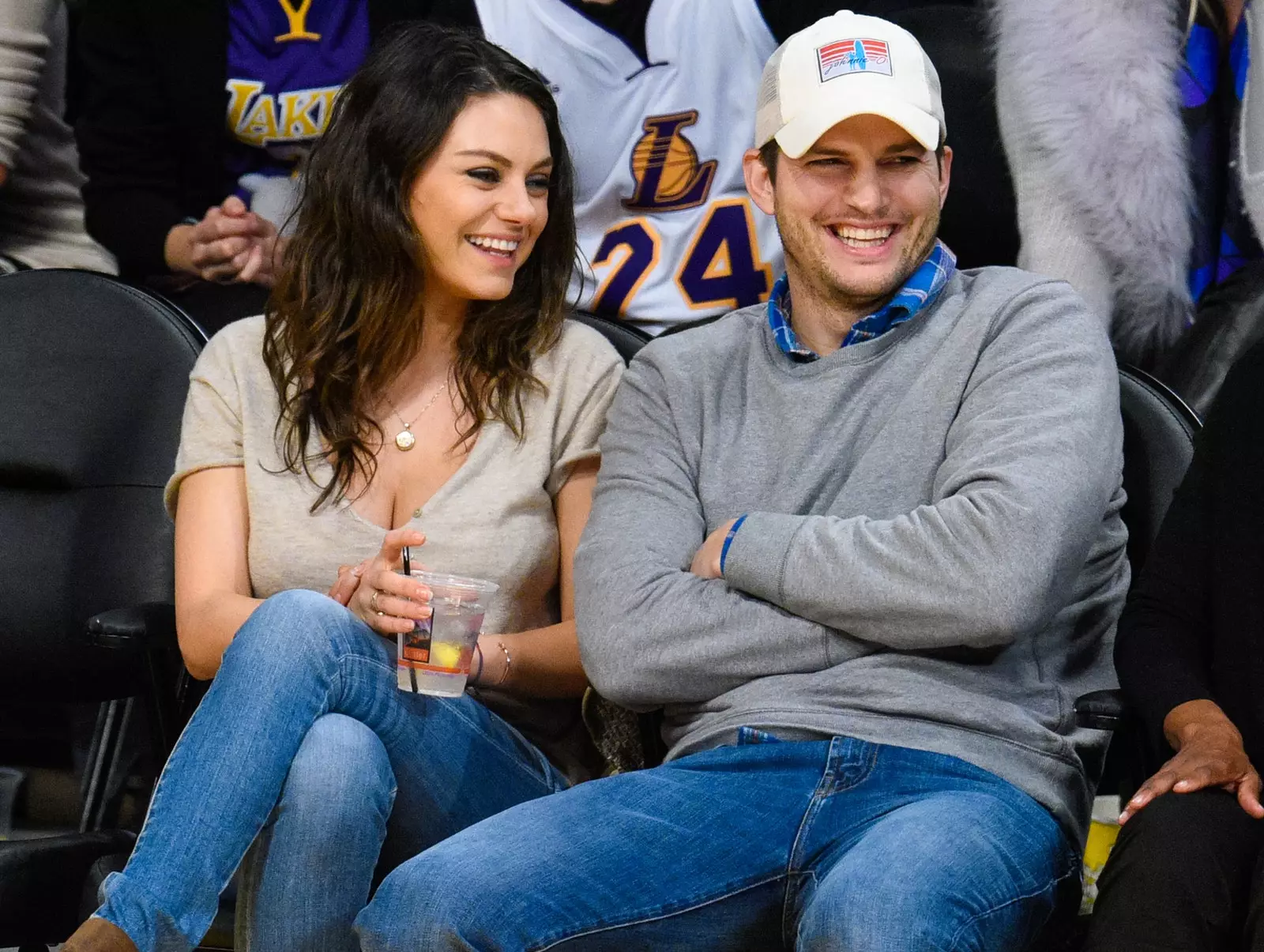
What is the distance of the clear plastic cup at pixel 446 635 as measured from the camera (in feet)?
5.88

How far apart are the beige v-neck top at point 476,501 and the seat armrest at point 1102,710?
0.74m

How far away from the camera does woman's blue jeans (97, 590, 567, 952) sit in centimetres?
165

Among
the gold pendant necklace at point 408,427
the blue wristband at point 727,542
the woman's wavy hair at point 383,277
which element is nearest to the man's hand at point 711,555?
the blue wristband at point 727,542

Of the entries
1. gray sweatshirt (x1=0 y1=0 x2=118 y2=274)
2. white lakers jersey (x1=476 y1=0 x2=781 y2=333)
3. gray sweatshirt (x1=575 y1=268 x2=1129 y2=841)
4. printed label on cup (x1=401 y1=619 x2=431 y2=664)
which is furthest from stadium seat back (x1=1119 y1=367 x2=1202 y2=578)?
gray sweatshirt (x1=0 y1=0 x2=118 y2=274)

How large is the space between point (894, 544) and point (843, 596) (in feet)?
0.26

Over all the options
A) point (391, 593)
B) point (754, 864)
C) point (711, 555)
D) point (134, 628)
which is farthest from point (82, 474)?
point (754, 864)

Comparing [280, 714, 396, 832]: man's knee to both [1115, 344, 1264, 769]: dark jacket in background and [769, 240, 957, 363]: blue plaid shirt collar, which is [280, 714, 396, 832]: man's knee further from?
[1115, 344, 1264, 769]: dark jacket in background

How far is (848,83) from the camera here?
1976mm

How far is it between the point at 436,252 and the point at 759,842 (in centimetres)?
101

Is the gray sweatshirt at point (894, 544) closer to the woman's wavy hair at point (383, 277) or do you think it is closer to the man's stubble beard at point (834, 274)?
the man's stubble beard at point (834, 274)

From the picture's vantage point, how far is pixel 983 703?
1.75m

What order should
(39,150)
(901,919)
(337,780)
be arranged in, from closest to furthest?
(901,919), (337,780), (39,150)

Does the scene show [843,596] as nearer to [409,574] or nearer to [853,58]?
[409,574]

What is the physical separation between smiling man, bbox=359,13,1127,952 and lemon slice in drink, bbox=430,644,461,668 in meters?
0.17
